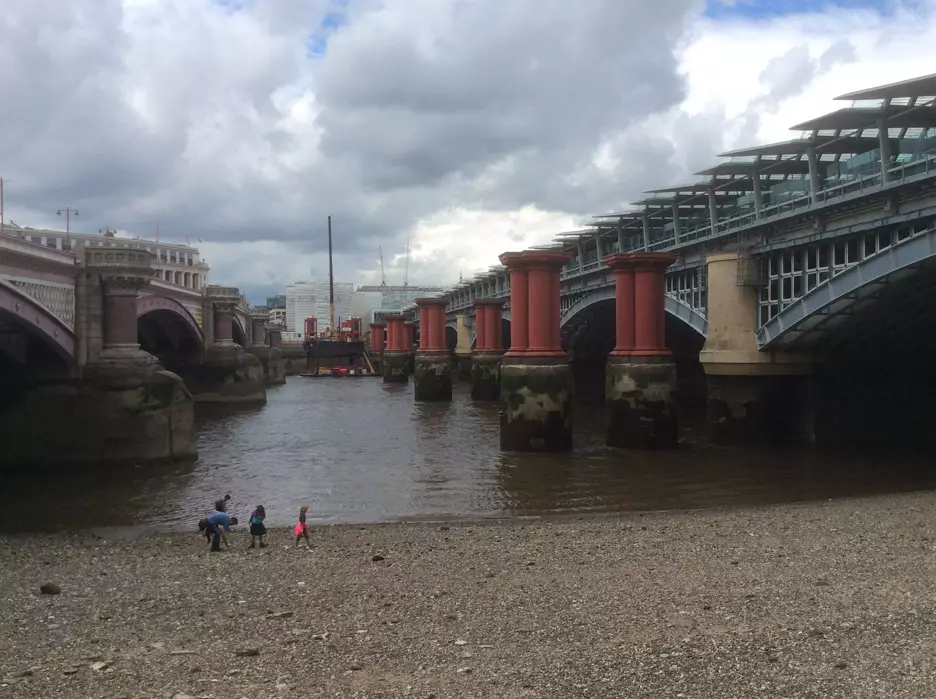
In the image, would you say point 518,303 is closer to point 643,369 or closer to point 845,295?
point 643,369

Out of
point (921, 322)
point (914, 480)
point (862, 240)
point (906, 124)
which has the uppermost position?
point (906, 124)

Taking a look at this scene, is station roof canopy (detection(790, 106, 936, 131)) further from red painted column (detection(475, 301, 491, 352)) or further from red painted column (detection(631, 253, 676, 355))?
red painted column (detection(475, 301, 491, 352))

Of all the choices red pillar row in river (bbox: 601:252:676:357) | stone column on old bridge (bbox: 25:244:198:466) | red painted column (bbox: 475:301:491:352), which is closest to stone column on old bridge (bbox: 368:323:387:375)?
red painted column (bbox: 475:301:491:352)

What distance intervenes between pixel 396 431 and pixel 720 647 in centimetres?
2425

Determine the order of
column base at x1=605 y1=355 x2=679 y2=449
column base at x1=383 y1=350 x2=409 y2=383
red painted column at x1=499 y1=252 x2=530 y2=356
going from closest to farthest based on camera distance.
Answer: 1. column base at x1=605 y1=355 x2=679 y2=449
2. red painted column at x1=499 y1=252 x2=530 y2=356
3. column base at x1=383 y1=350 x2=409 y2=383

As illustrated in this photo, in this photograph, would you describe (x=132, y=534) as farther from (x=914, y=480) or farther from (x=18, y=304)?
(x=914, y=480)

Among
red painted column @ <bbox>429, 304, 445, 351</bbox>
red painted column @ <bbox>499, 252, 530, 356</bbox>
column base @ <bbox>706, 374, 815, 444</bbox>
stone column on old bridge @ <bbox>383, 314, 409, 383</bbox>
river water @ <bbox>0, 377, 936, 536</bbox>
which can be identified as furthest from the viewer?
stone column on old bridge @ <bbox>383, 314, 409, 383</bbox>

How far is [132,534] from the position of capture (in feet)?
43.9

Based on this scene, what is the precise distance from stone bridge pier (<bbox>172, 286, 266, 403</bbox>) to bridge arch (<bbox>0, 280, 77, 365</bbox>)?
25319 millimetres

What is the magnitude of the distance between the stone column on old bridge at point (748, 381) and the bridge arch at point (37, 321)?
17.4 m

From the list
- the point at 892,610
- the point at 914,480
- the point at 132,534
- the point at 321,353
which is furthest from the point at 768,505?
the point at 321,353

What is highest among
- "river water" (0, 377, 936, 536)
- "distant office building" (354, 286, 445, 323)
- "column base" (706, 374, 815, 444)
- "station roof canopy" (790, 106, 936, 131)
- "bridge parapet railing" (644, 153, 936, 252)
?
"distant office building" (354, 286, 445, 323)

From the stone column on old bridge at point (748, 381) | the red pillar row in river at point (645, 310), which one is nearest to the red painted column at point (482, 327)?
the red pillar row in river at point (645, 310)

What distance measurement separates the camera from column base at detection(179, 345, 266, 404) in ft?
149
